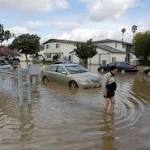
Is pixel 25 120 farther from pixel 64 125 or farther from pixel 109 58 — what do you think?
pixel 109 58

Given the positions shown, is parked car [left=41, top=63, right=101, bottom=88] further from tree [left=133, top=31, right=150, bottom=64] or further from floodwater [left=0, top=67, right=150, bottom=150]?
tree [left=133, top=31, right=150, bottom=64]

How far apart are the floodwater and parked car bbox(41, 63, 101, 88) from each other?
394cm

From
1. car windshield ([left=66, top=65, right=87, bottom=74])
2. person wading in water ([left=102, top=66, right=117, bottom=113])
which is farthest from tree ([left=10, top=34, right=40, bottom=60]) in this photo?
person wading in water ([left=102, top=66, right=117, bottom=113])

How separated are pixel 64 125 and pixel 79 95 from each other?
6.90 meters

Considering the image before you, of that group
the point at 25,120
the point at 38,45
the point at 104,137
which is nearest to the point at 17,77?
the point at 25,120

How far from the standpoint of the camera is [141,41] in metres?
62.6

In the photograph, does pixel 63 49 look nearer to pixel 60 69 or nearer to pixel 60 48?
pixel 60 48

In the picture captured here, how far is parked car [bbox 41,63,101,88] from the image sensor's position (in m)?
19.6

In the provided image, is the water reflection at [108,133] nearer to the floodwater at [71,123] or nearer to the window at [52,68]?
the floodwater at [71,123]

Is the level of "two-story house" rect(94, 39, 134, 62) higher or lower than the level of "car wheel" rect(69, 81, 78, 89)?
higher

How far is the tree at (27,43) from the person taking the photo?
251 feet

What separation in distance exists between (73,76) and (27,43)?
5769 cm

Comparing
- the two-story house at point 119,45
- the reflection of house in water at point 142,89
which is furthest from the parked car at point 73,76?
the two-story house at point 119,45

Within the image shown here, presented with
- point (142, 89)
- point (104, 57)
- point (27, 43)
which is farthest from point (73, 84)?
point (27, 43)
